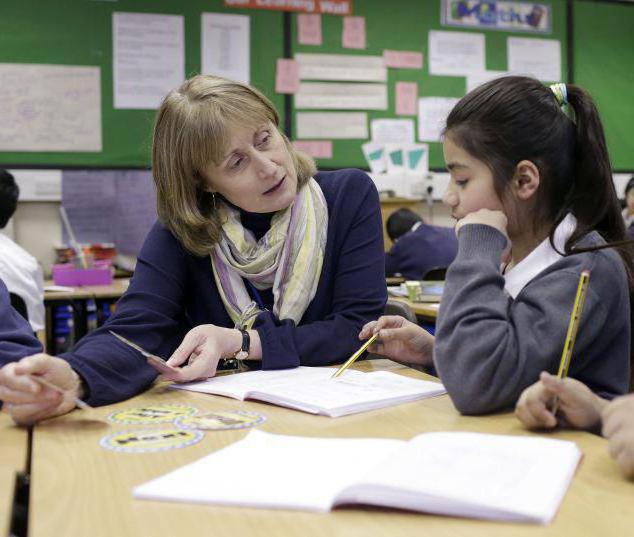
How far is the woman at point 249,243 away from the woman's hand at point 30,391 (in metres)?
0.30

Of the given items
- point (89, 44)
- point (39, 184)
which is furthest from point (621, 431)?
point (89, 44)

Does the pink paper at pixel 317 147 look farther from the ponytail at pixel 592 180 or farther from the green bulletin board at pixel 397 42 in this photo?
the ponytail at pixel 592 180

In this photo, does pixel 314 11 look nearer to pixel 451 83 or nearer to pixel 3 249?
pixel 451 83

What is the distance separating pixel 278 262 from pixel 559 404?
2.50 feet

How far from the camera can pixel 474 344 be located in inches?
39.5

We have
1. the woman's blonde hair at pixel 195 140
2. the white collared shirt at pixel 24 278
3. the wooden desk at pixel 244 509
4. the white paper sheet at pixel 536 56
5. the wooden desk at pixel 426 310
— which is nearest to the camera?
the wooden desk at pixel 244 509

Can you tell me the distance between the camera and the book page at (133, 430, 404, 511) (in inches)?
26.9

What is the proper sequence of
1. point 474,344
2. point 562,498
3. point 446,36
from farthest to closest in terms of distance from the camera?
point 446,36 < point 474,344 < point 562,498

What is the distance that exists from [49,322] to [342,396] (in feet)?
9.72

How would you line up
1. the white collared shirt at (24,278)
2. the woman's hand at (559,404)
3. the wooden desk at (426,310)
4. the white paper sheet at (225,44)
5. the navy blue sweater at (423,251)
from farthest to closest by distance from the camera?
the white paper sheet at (225,44), the navy blue sweater at (423,251), the white collared shirt at (24,278), the wooden desk at (426,310), the woman's hand at (559,404)

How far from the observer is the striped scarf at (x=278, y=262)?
1529mm

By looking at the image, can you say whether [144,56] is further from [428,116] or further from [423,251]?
[423,251]

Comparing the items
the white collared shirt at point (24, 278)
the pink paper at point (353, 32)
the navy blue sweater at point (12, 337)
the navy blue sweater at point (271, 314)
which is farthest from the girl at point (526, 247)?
the pink paper at point (353, 32)

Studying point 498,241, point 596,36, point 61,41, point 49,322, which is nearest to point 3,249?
point 49,322
